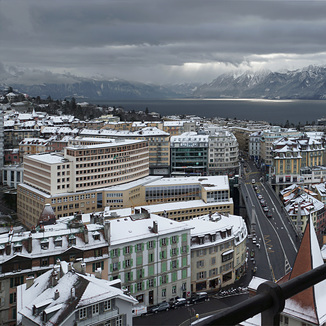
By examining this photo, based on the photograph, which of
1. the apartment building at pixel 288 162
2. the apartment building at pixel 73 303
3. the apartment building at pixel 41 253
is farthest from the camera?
the apartment building at pixel 288 162

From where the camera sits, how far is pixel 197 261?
2858cm

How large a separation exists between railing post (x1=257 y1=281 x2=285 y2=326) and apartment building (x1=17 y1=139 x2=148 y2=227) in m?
41.3

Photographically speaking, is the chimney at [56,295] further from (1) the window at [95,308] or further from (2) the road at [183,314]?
(2) the road at [183,314]

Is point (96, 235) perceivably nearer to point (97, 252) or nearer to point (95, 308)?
point (97, 252)

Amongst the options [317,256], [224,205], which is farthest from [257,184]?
[317,256]

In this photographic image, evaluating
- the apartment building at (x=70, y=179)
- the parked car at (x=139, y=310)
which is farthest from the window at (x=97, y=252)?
the apartment building at (x=70, y=179)

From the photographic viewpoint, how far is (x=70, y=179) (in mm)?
44406

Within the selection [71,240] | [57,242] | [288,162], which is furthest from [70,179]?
[288,162]

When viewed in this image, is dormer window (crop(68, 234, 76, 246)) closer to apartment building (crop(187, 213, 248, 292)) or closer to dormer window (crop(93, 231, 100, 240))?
dormer window (crop(93, 231, 100, 240))

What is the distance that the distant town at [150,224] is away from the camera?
55.8 feet

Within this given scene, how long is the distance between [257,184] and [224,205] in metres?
19.6

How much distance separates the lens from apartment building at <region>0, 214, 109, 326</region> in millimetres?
21609

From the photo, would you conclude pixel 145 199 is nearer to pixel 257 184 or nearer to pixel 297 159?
pixel 257 184

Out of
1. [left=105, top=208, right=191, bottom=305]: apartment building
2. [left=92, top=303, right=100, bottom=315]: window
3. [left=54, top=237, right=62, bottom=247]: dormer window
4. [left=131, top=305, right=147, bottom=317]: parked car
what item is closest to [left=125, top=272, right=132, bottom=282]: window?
[left=105, top=208, right=191, bottom=305]: apartment building
